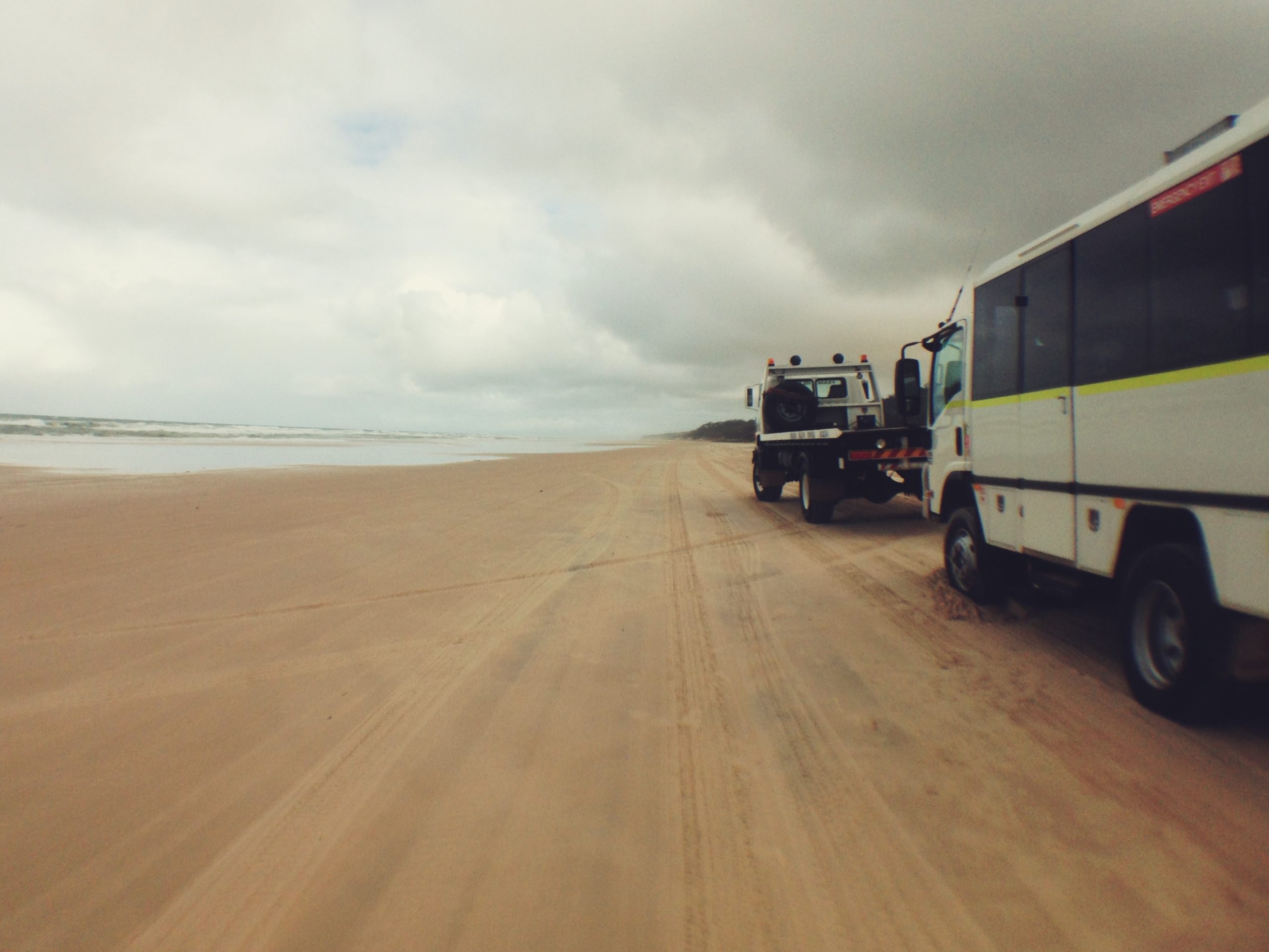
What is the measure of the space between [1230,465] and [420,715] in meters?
4.28

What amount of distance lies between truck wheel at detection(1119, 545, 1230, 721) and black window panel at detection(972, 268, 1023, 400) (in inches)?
72.5

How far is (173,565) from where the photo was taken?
7.79 meters

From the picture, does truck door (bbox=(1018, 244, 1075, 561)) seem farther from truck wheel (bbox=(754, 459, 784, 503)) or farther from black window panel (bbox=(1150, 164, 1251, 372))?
truck wheel (bbox=(754, 459, 784, 503))

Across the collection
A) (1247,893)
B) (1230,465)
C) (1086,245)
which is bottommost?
(1247,893)

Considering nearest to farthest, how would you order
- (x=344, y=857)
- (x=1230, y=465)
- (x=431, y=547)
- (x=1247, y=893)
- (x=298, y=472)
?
1. (x=1247, y=893)
2. (x=344, y=857)
3. (x=1230, y=465)
4. (x=431, y=547)
5. (x=298, y=472)

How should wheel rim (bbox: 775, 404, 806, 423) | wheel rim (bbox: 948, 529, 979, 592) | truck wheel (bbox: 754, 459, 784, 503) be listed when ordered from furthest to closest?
truck wheel (bbox: 754, 459, 784, 503) → wheel rim (bbox: 775, 404, 806, 423) → wheel rim (bbox: 948, 529, 979, 592)

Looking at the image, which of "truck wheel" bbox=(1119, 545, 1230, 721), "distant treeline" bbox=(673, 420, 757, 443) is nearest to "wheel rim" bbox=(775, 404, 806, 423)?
"truck wheel" bbox=(1119, 545, 1230, 721)

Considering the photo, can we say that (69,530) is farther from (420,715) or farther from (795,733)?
(795,733)

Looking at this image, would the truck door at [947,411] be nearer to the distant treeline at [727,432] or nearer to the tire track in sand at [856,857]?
the tire track in sand at [856,857]

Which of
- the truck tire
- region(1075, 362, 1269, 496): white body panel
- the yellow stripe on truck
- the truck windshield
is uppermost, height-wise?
the truck windshield

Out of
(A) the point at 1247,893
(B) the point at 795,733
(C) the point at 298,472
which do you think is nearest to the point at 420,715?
(B) the point at 795,733

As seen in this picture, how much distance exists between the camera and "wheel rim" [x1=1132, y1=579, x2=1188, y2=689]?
147 inches

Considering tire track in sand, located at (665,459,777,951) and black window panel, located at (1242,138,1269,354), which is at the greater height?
black window panel, located at (1242,138,1269,354)

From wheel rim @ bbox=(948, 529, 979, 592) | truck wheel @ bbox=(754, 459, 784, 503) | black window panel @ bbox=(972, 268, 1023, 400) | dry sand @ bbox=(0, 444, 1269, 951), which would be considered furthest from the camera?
truck wheel @ bbox=(754, 459, 784, 503)
